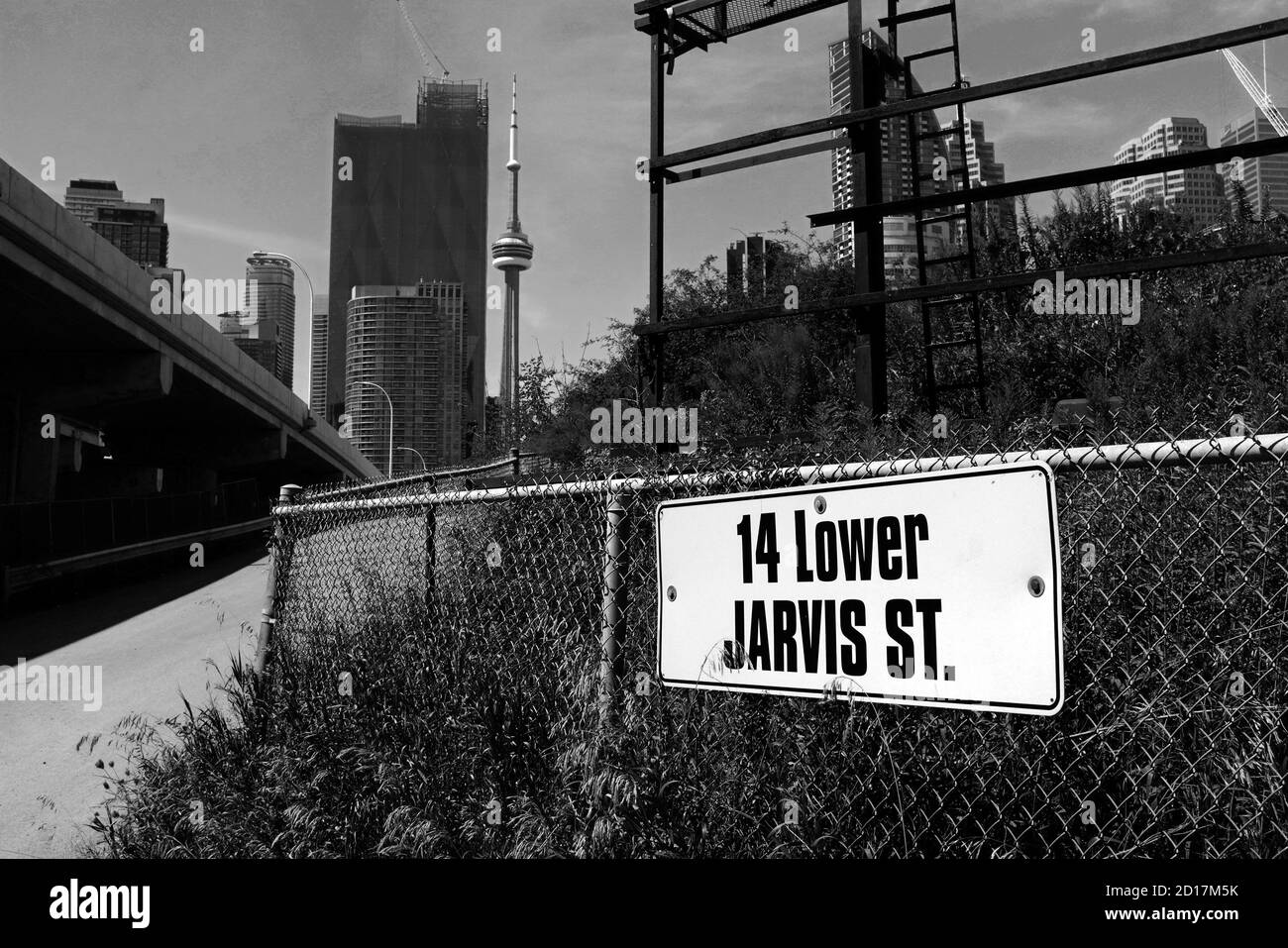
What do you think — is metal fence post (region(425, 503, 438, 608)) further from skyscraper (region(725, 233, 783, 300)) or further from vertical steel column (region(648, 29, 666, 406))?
skyscraper (region(725, 233, 783, 300))

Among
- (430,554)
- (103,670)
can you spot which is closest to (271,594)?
(430,554)

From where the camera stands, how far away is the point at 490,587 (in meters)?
5.71

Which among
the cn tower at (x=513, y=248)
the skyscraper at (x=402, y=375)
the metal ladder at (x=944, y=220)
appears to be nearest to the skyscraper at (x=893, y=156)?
the metal ladder at (x=944, y=220)

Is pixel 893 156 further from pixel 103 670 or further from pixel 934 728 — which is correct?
pixel 934 728

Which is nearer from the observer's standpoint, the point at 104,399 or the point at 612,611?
the point at 612,611

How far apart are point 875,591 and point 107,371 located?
26959 millimetres

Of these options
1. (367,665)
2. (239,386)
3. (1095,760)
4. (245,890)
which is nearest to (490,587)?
(367,665)

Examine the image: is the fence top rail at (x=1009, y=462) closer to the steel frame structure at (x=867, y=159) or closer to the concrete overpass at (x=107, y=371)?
the steel frame structure at (x=867, y=159)

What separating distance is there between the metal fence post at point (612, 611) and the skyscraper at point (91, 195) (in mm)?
82005

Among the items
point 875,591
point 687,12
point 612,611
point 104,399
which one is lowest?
point 612,611

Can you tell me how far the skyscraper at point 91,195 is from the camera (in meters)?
75.4

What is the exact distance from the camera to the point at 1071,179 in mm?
8312

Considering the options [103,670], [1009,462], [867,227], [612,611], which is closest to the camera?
[1009,462]

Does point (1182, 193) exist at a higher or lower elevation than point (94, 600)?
higher
